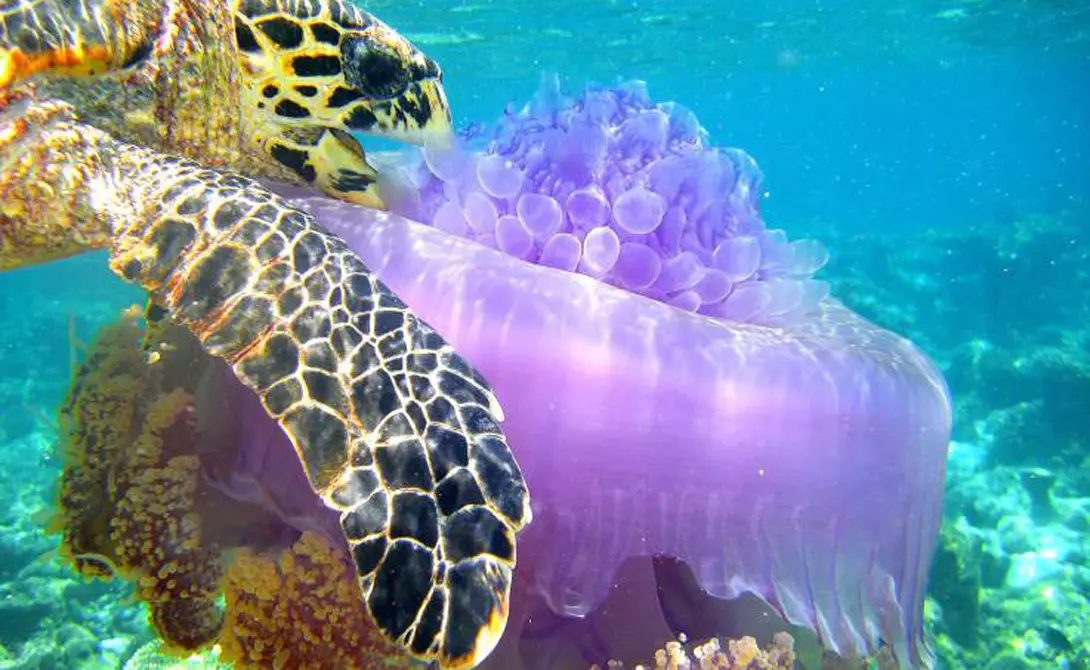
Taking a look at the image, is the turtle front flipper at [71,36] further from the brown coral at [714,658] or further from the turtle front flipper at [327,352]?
the brown coral at [714,658]

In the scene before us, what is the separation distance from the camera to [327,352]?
1590 millimetres

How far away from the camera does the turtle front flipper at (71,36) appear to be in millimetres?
1811

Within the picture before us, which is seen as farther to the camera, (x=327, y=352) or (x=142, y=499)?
(x=142, y=499)

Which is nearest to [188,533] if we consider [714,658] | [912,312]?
[714,658]

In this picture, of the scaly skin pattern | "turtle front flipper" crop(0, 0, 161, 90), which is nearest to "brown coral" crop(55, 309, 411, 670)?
the scaly skin pattern

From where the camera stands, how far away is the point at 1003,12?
21.6 meters

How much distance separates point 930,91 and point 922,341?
55349mm

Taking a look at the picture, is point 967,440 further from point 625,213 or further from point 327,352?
point 327,352

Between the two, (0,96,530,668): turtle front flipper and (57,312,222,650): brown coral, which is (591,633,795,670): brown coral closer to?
(0,96,530,668): turtle front flipper

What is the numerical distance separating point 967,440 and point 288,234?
10211 millimetres

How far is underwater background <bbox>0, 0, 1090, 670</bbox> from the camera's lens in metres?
5.88

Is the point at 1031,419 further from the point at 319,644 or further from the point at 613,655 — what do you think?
the point at 319,644

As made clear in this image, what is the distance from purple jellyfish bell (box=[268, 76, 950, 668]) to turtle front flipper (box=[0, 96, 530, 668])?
274 mm

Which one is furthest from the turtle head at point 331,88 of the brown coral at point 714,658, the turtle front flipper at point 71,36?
the brown coral at point 714,658
